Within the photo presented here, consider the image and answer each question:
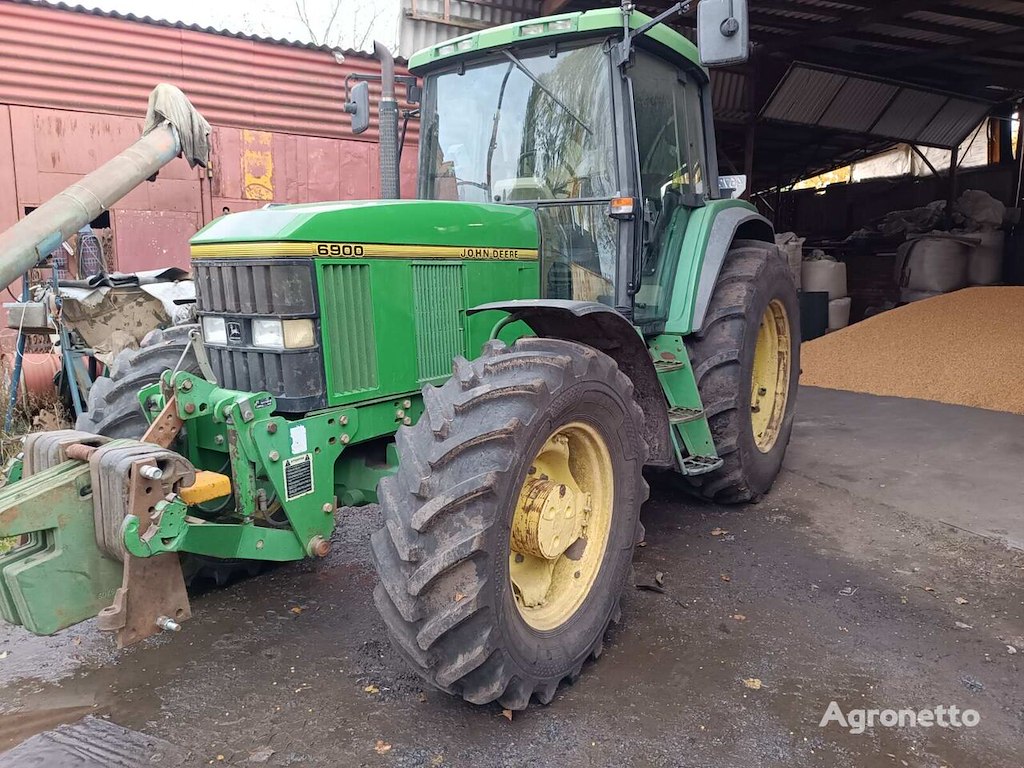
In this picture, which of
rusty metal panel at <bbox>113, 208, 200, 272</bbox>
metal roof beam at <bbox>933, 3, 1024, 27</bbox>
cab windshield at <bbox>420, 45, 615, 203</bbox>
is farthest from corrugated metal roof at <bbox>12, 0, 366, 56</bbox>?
metal roof beam at <bbox>933, 3, 1024, 27</bbox>

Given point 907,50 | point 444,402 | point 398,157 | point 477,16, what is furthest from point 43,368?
point 907,50

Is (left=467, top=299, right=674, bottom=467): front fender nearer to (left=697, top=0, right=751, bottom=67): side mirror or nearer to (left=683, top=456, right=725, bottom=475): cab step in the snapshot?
(left=683, top=456, right=725, bottom=475): cab step

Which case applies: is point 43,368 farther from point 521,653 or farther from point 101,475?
point 521,653

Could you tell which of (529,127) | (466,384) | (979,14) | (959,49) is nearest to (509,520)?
(466,384)

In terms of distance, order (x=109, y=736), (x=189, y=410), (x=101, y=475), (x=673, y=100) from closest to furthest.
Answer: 1. (x=101, y=475)
2. (x=109, y=736)
3. (x=189, y=410)
4. (x=673, y=100)

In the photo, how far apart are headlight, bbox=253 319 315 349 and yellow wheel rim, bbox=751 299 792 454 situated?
2.92m

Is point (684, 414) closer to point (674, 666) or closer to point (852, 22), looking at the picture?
point (674, 666)

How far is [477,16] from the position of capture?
8.96 metres

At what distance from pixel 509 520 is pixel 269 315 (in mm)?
1090

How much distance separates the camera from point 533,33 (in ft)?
11.3

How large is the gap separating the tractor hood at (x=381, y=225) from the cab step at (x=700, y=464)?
1.30 meters

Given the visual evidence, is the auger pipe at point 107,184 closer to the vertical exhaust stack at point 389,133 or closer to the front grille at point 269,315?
the vertical exhaust stack at point 389,133

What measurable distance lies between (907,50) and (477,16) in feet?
20.3

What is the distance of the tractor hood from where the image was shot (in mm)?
2676
